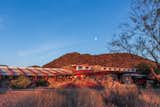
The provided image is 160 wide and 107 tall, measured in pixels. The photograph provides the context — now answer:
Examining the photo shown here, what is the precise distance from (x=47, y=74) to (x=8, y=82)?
882 cm

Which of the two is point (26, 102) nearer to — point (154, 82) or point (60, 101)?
point (60, 101)

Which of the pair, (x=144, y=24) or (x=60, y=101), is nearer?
(x=60, y=101)

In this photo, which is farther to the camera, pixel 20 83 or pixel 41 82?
pixel 41 82

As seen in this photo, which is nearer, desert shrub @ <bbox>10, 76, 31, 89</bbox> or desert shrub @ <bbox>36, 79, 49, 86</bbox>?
desert shrub @ <bbox>10, 76, 31, 89</bbox>

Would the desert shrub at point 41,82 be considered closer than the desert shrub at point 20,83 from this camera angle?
No

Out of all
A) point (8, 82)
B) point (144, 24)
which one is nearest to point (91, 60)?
point (8, 82)

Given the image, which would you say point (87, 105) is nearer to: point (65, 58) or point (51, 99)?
point (51, 99)

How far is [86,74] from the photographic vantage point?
47.0 m

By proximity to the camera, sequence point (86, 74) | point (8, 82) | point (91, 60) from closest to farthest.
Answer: point (8, 82)
point (86, 74)
point (91, 60)

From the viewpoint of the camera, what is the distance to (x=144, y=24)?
70.6 feet

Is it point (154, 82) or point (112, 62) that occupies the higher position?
point (112, 62)

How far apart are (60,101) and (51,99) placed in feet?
1.16

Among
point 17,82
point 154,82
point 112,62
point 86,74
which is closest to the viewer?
point 17,82

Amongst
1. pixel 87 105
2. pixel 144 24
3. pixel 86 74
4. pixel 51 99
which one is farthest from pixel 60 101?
pixel 86 74
